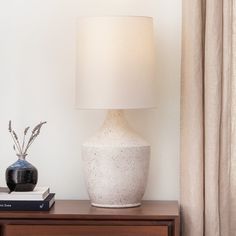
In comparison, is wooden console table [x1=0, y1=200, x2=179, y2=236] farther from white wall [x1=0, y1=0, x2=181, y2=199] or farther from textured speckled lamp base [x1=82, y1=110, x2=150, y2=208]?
white wall [x1=0, y1=0, x2=181, y2=199]

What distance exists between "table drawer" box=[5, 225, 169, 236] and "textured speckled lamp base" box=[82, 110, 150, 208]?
0.52 feet

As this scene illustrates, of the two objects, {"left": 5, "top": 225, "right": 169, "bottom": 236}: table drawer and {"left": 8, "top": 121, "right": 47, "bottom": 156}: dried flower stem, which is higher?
{"left": 8, "top": 121, "right": 47, "bottom": 156}: dried flower stem

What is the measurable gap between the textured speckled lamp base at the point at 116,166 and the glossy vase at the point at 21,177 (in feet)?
0.72

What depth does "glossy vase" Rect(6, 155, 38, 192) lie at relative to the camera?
2.81m

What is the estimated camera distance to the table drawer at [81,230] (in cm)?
266

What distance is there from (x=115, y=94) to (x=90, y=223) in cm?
50

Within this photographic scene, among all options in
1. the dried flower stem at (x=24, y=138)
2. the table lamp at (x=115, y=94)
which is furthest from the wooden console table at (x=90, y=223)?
the dried flower stem at (x=24, y=138)

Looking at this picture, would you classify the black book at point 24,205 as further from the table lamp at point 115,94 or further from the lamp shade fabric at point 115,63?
the lamp shade fabric at point 115,63

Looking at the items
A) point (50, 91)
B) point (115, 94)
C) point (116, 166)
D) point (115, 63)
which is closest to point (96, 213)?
point (116, 166)

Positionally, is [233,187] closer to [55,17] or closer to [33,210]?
[33,210]

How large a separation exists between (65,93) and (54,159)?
0.30 metres

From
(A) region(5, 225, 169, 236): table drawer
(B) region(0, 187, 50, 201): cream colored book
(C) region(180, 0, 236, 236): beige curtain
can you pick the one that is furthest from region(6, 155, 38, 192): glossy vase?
(C) region(180, 0, 236, 236): beige curtain

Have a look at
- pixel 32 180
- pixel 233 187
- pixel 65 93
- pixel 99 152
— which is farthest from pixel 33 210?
pixel 233 187

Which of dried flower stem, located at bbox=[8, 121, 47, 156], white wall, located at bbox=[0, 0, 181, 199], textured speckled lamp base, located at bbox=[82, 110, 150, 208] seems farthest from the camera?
white wall, located at bbox=[0, 0, 181, 199]
